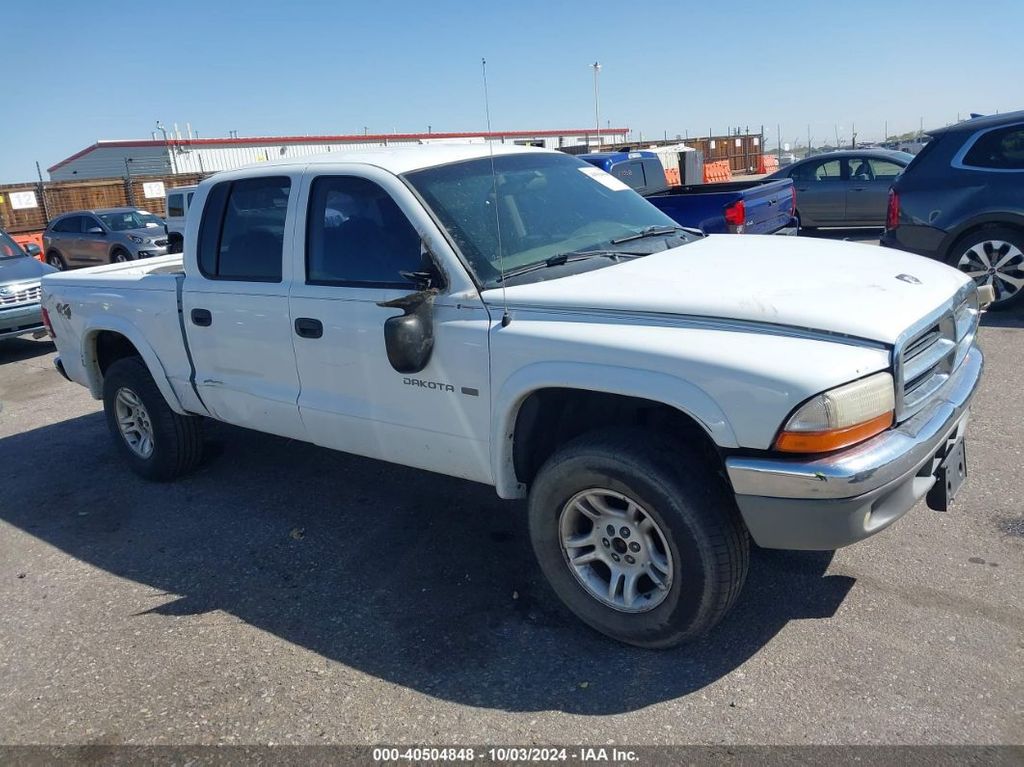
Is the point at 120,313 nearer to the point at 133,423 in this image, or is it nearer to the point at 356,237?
the point at 133,423

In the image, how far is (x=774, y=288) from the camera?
3.05 metres

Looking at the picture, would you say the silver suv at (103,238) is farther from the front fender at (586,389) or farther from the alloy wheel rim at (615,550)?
the alloy wheel rim at (615,550)

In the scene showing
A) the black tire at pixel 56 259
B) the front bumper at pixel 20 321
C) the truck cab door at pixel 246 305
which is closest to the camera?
the truck cab door at pixel 246 305

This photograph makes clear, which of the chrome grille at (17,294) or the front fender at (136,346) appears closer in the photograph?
the front fender at (136,346)

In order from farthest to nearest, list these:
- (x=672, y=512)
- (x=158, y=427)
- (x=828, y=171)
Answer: (x=828, y=171), (x=158, y=427), (x=672, y=512)

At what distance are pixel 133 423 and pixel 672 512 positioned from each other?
401cm

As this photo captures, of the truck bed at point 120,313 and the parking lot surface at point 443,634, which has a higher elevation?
the truck bed at point 120,313

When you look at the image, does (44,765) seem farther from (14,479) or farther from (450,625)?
(14,479)

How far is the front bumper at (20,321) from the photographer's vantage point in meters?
10.1

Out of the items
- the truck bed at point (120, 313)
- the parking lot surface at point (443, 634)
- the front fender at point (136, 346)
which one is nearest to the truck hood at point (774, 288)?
the parking lot surface at point (443, 634)

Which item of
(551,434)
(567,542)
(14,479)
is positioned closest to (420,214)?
(551,434)

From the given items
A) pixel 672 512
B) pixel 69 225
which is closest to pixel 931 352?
pixel 672 512

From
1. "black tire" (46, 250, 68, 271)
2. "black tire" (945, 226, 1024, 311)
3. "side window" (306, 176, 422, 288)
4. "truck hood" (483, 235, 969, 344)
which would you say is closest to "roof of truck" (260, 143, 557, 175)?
"side window" (306, 176, 422, 288)

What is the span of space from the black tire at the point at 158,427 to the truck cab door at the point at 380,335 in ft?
4.77
